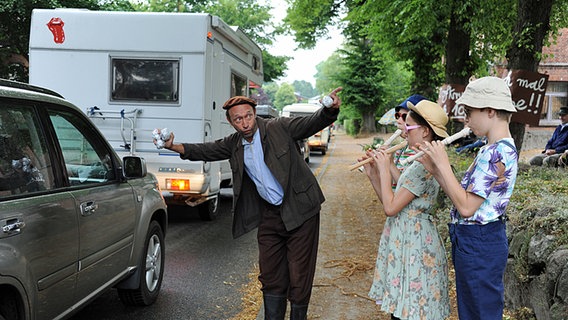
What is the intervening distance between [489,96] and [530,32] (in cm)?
619

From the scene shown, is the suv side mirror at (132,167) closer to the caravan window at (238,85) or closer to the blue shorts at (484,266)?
the blue shorts at (484,266)

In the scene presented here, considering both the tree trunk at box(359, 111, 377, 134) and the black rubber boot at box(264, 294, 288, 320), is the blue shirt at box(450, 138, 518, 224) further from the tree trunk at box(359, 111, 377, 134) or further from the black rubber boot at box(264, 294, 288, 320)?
the tree trunk at box(359, 111, 377, 134)

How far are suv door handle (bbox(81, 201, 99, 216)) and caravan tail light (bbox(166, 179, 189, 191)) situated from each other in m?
4.10

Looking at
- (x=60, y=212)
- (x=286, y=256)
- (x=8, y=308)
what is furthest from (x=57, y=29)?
(x=8, y=308)

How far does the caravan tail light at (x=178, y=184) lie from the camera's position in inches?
307

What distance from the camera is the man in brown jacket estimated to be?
3658mm

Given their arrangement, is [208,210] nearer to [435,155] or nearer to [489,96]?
[435,155]

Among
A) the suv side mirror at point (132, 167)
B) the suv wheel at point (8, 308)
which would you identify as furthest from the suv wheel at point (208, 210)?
the suv wheel at point (8, 308)

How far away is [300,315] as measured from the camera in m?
3.80

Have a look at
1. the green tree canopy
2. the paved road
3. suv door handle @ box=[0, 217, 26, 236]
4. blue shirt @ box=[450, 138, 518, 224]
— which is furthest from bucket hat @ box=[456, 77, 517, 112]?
the green tree canopy

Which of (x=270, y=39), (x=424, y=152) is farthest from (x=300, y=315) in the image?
(x=270, y=39)

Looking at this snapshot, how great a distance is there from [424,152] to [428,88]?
15863 mm

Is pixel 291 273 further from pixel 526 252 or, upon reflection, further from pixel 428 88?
pixel 428 88

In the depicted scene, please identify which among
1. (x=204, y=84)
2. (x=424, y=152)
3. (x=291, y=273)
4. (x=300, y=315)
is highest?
(x=204, y=84)
